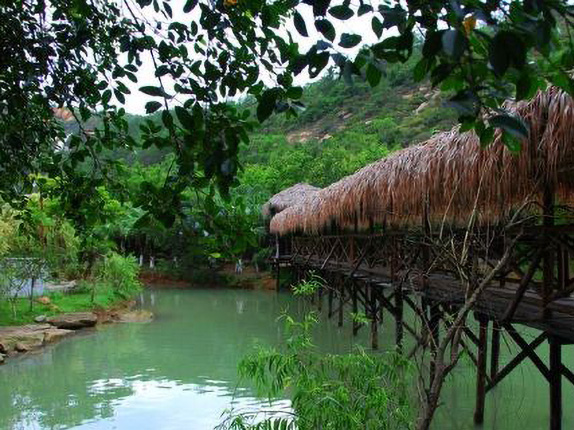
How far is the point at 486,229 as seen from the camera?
495cm

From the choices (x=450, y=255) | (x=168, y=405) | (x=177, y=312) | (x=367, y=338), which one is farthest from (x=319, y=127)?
(x=450, y=255)

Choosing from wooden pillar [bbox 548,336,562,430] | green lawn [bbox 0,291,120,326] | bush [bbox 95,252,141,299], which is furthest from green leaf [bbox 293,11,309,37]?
bush [bbox 95,252,141,299]

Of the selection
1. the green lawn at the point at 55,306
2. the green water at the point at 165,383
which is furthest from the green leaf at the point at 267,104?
the green lawn at the point at 55,306

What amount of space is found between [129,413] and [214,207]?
19.8ft

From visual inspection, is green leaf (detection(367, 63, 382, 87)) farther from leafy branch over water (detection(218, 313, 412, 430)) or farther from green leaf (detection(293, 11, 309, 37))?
leafy branch over water (detection(218, 313, 412, 430))

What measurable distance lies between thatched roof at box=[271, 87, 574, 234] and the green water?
1192mm

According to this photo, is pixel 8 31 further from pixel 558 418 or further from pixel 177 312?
pixel 177 312

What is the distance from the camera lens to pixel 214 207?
2.04 meters

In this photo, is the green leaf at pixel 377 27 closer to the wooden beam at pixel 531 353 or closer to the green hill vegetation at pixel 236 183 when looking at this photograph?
the green hill vegetation at pixel 236 183

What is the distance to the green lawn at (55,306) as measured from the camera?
13.2 m

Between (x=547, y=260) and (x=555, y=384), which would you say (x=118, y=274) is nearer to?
(x=555, y=384)

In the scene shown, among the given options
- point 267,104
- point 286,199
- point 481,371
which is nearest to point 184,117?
point 267,104

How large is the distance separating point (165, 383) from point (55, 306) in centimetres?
716

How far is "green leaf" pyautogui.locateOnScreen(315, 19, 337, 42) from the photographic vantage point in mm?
1159
